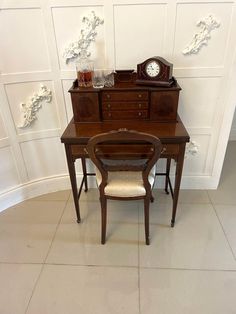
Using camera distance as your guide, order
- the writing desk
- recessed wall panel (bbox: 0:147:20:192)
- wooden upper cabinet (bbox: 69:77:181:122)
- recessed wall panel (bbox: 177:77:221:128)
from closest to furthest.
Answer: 1. the writing desk
2. wooden upper cabinet (bbox: 69:77:181:122)
3. recessed wall panel (bbox: 177:77:221:128)
4. recessed wall panel (bbox: 0:147:20:192)

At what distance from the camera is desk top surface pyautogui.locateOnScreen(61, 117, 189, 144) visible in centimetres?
150

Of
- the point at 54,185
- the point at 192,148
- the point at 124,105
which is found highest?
the point at 124,105

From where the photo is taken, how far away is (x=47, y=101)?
6.32 ft

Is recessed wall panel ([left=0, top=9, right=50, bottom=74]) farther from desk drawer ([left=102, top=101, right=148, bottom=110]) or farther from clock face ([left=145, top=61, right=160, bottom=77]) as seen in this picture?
clock face ([left=145, top=61, right=160, bottom=77])

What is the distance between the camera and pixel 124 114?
5.62ft

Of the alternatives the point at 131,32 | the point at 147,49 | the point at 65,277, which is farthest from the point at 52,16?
the point at 65,277

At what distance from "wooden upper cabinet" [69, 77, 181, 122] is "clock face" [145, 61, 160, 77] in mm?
93

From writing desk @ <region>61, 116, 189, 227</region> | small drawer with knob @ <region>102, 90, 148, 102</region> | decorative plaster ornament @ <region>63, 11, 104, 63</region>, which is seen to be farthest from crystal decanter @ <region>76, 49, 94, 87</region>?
writing desk @ <region>61, 116, 189, 227</region>

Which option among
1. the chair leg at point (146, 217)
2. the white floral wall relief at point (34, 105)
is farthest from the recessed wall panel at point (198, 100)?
the white floral wall relief at point (34, 105)

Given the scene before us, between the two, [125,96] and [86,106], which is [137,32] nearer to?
[125,96]

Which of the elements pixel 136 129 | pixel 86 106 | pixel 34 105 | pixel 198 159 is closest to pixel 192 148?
pixel 198 159

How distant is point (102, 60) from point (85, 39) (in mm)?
184

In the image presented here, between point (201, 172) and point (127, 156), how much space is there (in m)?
1.01

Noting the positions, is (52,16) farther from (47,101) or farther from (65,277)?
(65,277)
